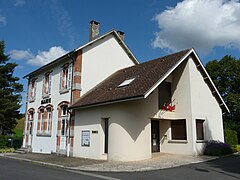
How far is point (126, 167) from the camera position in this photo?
37.0 ft

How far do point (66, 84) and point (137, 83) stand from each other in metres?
6.94

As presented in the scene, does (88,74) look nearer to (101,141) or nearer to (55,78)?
(55,78)

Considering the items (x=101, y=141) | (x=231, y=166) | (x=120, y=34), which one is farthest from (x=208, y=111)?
(x=120, y=34)

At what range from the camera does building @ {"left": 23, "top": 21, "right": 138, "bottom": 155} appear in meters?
17.9

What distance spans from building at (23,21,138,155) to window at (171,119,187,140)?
6.59 meters

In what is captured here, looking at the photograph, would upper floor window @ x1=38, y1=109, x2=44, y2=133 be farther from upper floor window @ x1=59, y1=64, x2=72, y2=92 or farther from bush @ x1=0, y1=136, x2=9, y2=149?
bush @ x1=0, y1=136, x2=9, y2=149

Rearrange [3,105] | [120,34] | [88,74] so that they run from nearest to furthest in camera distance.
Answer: [88,74] → [120,34] → [3,105]

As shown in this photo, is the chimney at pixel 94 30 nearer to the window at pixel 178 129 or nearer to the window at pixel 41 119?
the window at pixel 41 119

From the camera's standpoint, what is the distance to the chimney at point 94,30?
811 inches

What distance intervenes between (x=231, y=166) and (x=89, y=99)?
29.4 ft

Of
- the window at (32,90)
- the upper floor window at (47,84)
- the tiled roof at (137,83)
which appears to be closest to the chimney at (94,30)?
the tiled roof at (137,83)

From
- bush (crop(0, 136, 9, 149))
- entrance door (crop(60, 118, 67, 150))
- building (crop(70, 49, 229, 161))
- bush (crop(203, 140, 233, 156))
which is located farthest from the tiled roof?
bush (crop(0, 136, 9, 149))

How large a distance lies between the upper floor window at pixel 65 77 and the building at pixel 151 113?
1.93 metres

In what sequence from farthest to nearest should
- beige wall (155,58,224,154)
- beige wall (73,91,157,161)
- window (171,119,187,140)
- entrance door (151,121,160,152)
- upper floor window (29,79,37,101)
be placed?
upper floor window (29,79,37,101)
entrance door (151,121,160,152)
window (171,119,187,140)
beige wall (155,58,224,154)
beige wall (73,91,157,161)
